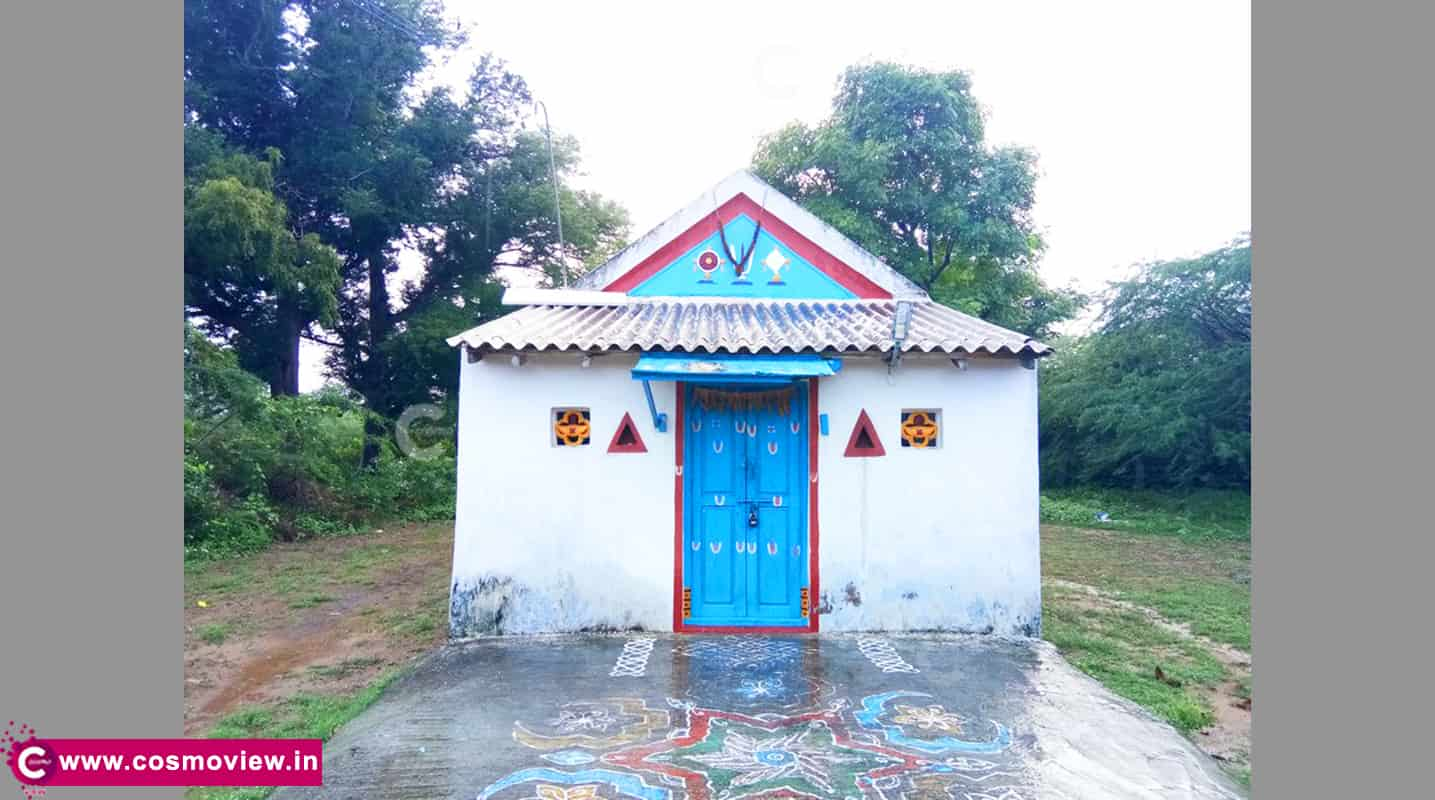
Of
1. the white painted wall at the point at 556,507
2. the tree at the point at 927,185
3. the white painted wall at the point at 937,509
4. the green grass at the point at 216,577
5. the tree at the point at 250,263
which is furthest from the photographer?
the tree at the point at 927,185

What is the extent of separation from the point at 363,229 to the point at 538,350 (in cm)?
1181

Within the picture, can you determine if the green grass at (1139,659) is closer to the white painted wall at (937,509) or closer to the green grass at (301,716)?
the white painted wall at (937,509)

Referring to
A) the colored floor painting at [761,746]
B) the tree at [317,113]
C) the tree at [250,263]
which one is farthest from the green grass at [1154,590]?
the tree at [317,113]

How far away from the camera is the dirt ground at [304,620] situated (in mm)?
6270

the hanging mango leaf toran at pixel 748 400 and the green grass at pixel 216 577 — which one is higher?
the hanging mango leaf toran at pixel 748 400

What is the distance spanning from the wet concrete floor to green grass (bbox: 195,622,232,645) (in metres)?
2.68

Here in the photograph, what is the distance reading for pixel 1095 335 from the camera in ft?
59.7

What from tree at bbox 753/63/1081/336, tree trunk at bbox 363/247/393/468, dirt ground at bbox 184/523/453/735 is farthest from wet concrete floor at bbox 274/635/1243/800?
tree trunk at bbox 363/247/393/468

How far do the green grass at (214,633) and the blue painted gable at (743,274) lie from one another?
16.6ft

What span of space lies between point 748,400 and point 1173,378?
12.8m

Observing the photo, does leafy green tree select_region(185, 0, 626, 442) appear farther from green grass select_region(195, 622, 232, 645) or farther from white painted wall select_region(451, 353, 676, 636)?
white painted wall select_region(451, 353, 676, 636)

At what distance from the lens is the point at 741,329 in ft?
23.2

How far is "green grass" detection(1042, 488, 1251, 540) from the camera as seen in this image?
14.8m

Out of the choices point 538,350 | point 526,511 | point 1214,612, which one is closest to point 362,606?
point 526,511
